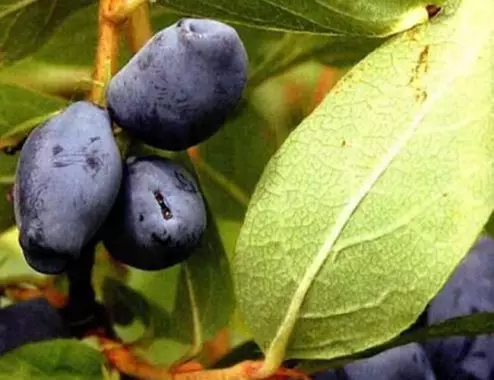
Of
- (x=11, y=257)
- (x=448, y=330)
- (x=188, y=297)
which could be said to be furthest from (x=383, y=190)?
(x=11, y=257)

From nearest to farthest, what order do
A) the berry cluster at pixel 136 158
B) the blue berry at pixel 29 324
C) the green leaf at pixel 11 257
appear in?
the berry cluster at pixel 136 158, the blue berry at pixel 29 324, the green leaf at pixel 11 257

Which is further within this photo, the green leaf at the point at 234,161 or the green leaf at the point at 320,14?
the green leaf at the point at 234,161

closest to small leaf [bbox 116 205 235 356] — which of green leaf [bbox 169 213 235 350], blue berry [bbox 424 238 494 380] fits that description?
green leaf [bbox 169 213 235 350]

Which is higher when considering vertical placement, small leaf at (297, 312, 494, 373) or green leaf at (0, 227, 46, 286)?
small leaf at (297, 312, 494, 373)

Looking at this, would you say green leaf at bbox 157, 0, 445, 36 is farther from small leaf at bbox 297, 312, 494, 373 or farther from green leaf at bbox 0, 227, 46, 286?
green leaf at bbox 0, 227, 46, 286

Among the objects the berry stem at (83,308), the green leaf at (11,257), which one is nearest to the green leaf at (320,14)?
the berry stem at (83,308)

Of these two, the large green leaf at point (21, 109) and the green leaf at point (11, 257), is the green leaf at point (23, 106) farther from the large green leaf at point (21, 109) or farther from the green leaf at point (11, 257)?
the green leaf at point (11, 257)

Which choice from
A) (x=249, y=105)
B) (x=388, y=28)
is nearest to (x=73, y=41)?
(x=249, y=105)
